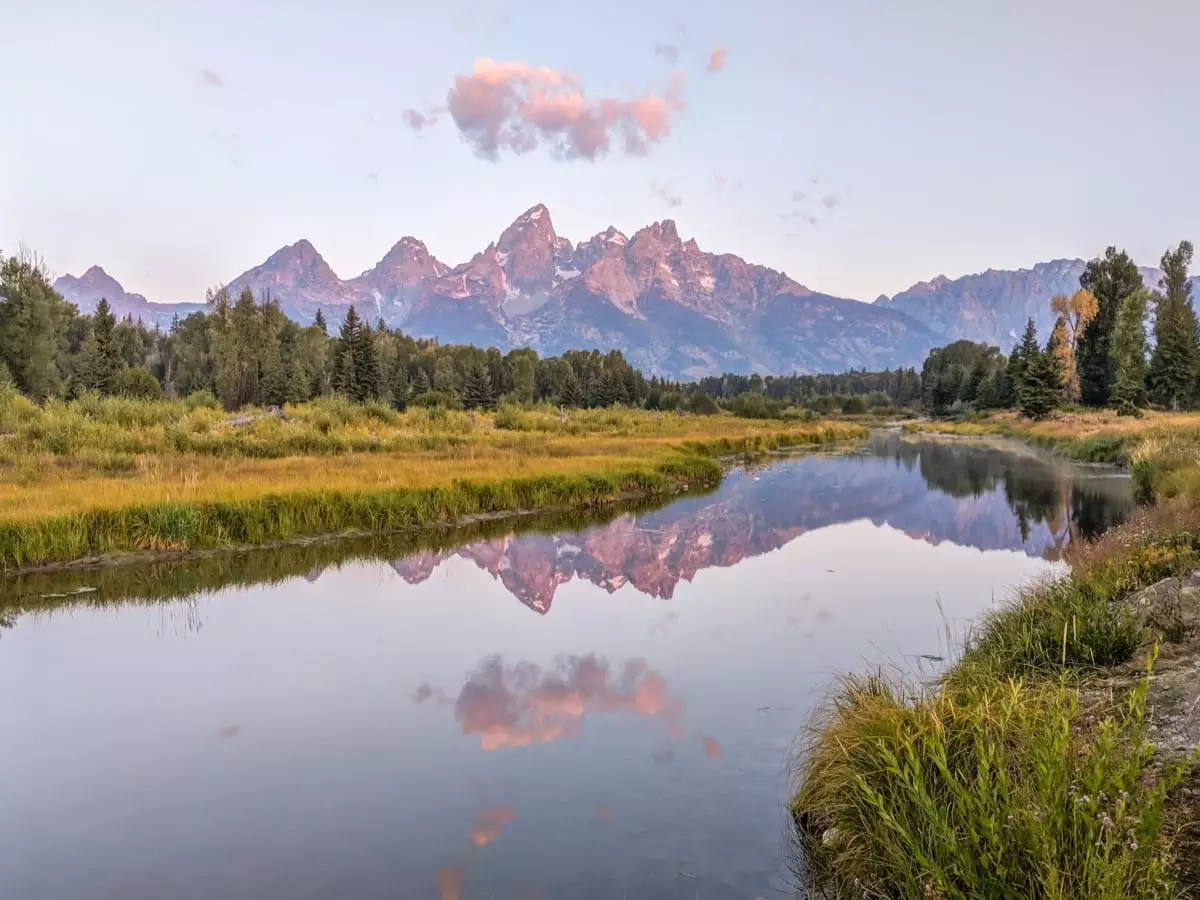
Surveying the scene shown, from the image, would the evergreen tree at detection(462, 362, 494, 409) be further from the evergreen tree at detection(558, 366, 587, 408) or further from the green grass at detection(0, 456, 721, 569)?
the green grass at detection(0, 456, 721, 569)

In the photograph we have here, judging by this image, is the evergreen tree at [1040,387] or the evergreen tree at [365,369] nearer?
the evergreen tree at [1040,387]

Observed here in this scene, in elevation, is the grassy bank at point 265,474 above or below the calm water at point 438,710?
above

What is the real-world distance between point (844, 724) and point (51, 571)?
16.6 metres

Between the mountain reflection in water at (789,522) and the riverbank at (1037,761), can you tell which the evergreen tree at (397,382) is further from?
the riverbank at (1037,761)

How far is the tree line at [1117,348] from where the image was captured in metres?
69.0

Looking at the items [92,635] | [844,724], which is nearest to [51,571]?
[92,635]

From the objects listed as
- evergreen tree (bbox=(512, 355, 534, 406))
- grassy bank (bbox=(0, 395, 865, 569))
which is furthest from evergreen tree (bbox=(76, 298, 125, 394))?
evergreen tree (bbox=(512, 355, 534, 406))

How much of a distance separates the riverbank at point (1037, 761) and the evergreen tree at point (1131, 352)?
6672 centimetres

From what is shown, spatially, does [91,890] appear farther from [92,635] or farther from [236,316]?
[236,316]

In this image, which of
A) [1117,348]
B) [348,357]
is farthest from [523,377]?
[1117,348]

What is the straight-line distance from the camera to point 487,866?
20.5 feet

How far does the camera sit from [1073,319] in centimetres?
8431

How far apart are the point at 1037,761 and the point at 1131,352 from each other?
3173 inches

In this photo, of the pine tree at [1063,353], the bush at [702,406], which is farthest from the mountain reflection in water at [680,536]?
the bush at [702,406]
